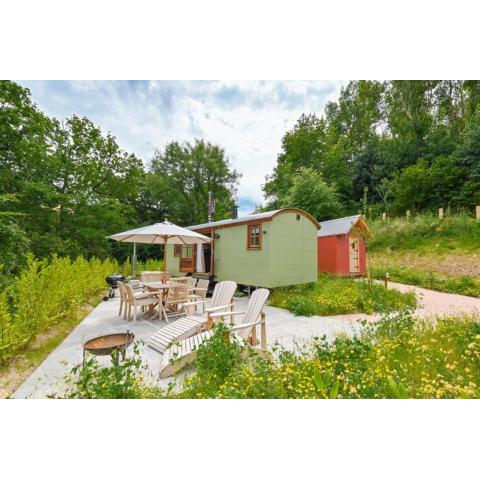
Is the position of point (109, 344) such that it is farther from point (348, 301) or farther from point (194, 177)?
point (194, 177)

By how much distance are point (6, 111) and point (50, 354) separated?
351 inches

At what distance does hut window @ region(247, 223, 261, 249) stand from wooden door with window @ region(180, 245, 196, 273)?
11.5 ft

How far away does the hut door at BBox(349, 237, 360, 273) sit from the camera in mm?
10983

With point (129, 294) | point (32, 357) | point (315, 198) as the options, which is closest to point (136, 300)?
point (129, 294)

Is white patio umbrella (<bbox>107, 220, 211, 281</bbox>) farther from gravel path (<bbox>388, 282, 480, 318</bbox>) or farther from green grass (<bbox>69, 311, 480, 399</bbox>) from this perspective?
gravel path (<bbox>388, 282, 480, 318</bbox>)

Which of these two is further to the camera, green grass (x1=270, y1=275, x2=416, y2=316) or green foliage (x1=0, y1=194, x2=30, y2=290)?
green grass (x1=270, y1=275, x2=416, y2=316)

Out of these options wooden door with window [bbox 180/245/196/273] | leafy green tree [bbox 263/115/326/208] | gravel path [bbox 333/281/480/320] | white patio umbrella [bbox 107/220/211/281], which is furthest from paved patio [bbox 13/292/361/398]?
leafy green tree [bbox 263/115/326/208]

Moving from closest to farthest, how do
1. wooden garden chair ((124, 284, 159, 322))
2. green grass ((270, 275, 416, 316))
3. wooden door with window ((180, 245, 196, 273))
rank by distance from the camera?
1. wooden garden chair ((124, 284, 159, 322))
2. green grass ((270, 275, 416, 316))
3. wooden door with window ((180, 245, 196, 273))

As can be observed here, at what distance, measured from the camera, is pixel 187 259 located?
10.9 meters

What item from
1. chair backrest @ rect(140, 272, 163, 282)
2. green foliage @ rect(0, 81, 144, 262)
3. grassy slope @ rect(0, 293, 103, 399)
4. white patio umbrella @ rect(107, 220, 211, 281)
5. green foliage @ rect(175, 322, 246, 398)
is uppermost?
green foliage @ rect(0, 81, 144, 262)

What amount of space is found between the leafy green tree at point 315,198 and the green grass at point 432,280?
6394 mm

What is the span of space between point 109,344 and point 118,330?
1.86 m

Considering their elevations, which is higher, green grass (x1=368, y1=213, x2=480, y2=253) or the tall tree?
the tall tree
